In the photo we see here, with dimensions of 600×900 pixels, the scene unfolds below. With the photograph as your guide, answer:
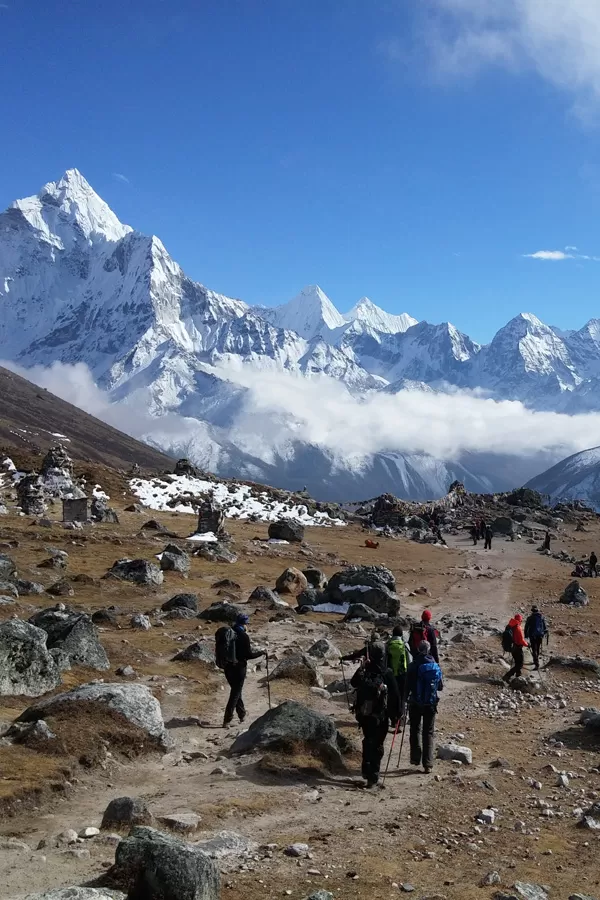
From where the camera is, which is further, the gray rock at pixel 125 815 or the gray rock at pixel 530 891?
the gray rock at pixel 125 815

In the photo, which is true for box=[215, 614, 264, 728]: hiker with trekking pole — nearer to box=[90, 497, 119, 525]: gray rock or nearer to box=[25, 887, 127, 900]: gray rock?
box=[25, 887, 127, 900]: gray rock

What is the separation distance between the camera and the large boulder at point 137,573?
33562mm

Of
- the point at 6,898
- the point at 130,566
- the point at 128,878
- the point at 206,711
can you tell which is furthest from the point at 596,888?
the point at 130,566

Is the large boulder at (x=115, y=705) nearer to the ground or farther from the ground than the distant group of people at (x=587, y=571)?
nearer to the ground

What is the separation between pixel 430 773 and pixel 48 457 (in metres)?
54.3

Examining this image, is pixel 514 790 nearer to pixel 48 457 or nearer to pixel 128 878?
pixel 128 878

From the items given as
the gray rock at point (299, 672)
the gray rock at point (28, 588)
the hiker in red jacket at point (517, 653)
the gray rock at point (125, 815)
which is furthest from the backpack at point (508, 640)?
the gray rock at point (28, 588)

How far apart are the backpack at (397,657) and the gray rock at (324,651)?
7.04m

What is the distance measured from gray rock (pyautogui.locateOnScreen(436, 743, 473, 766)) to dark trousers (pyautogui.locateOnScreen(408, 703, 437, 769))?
0.60 m

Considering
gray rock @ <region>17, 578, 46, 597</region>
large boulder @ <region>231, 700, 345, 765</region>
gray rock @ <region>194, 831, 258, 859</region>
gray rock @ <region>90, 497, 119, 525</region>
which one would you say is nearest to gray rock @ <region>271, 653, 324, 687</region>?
large boulder @ <region>231, 700, 345, 765</region>

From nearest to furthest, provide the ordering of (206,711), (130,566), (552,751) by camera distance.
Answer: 1. (552,751)
2. (206,711)
3. (130,566)

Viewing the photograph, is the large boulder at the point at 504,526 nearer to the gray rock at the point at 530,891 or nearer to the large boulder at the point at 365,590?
the large boulder at the point at 365,590

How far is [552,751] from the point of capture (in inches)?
615

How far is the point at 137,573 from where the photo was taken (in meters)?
33.9
